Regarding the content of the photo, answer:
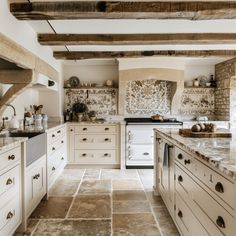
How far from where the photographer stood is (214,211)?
1574mm

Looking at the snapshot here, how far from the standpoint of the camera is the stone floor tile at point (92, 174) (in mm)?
4750

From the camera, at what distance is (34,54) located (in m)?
3.59

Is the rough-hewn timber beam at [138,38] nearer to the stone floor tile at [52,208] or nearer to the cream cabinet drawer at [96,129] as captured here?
the cream cabinet drawer at [96,129]

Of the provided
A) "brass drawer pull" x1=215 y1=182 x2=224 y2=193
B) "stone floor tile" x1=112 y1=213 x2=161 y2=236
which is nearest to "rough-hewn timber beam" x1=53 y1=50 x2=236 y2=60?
"stone floor tile" x1=112 y1=213 x2=161 y2=236

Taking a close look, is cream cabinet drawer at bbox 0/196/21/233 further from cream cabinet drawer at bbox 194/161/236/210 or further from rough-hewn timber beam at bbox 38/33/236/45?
rough-hewn timber beam at bbox 38/33/236/45

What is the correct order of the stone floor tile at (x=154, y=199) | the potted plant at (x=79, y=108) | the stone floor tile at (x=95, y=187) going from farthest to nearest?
the potted plant at (x=79, y=108), the stone floor tile at (x=95, y=187), the stone floor tile at (x=154, y=199)

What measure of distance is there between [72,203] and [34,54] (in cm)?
200

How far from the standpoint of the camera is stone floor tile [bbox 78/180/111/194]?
395cm

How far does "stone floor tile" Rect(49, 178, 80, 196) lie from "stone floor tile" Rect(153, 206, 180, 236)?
1295 millimetres

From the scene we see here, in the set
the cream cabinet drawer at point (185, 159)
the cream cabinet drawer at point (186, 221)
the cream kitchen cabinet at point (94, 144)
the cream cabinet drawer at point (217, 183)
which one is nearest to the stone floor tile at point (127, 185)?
the cream kitchen cabinet at point (94, 144)

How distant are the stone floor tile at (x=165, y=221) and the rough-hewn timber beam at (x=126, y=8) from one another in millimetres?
2106

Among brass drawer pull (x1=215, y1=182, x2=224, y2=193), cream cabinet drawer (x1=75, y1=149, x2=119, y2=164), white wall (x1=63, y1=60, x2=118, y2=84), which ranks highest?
white wall (x1=63, y1=60, x2=118, y2=84)

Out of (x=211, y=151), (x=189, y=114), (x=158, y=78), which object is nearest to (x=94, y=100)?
(x=158, y=78)

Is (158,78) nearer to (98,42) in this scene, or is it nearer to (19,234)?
(98,42)
